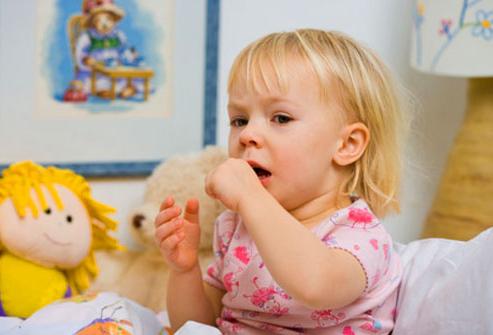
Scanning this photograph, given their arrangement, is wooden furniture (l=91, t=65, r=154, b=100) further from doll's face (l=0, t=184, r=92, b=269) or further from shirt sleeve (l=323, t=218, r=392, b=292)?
shirt sleeve (l=323, t=218, r=392, b=292)

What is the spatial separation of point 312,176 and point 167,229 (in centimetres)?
22

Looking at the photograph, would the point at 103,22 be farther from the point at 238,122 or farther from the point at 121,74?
the point at 238,122

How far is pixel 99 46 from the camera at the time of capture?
1536mm

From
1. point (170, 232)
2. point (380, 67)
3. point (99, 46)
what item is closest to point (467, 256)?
point (380, 67)

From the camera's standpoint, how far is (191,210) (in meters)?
1.01

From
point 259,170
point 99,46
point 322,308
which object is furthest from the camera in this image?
point 99,46

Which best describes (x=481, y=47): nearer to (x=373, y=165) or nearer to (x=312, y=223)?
(x=373, y=165)

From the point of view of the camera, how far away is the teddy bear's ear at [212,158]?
1514 mm

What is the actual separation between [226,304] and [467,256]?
0.34m

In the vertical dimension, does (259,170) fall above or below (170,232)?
above

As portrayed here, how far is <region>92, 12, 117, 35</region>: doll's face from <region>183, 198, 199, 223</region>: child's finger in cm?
67

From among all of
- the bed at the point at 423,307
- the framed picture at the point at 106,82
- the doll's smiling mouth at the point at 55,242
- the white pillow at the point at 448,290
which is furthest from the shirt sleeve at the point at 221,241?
the framed picture at the point at 106,82

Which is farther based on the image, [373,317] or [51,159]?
[51,159]

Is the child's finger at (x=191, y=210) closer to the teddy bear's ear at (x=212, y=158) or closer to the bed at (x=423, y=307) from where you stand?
the bed at (x=423, y=307)
